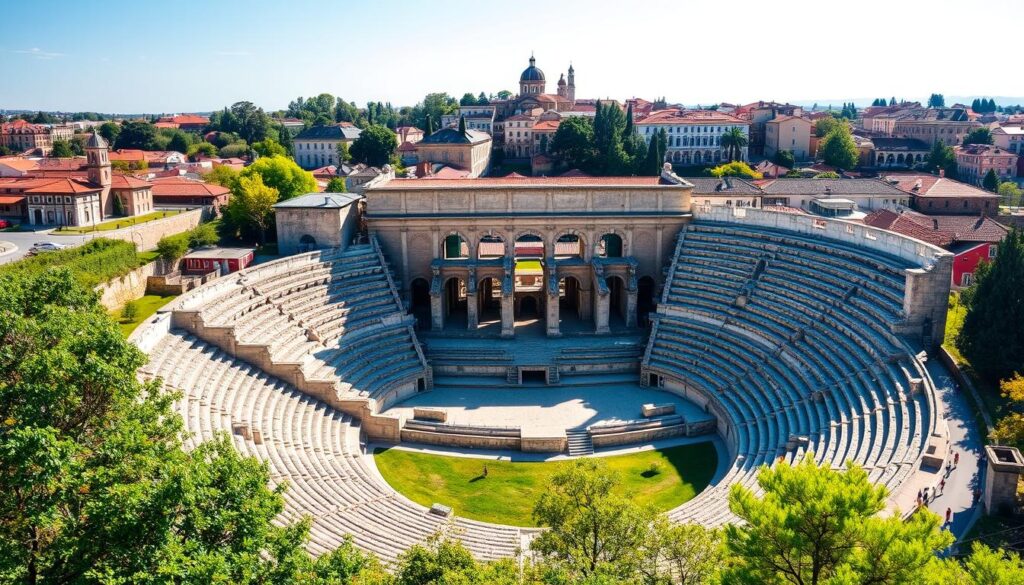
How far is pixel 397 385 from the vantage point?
41.8 meters

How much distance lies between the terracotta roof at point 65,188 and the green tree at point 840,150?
105m

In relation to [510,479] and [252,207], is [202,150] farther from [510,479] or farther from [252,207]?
[510,479]

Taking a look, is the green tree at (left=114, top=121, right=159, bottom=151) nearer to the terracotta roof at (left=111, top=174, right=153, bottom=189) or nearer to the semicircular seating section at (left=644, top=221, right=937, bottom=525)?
the terracotta roof at (left=111, top=174, right=153, bottom=189)

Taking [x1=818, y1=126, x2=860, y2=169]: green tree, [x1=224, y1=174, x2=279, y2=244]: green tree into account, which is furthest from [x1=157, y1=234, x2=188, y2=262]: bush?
[x1=818, y1=126, x2=860, y2=169]: green tree

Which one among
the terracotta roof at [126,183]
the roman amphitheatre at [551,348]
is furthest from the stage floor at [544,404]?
the terracotta roof at [126,183]

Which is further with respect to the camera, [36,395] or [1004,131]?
[1004,131]

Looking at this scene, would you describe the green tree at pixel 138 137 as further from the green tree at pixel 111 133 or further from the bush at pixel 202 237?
the bush at pixel 202 237

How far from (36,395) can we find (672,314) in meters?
34.9

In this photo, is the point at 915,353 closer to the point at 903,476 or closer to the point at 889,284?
the point at 889,284

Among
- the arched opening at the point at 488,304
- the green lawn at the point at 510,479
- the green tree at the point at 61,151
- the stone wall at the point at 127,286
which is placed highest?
the green tree at the point at 61,151

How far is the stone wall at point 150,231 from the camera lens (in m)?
58.6

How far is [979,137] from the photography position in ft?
445

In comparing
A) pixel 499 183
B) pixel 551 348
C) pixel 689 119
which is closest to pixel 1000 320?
pixel 551 348

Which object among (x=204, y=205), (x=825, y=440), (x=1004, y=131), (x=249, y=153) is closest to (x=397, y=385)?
(x=825, y=440)
